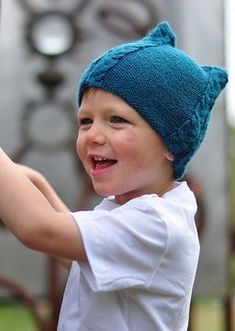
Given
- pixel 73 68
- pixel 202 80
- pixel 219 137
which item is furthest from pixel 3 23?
pixel 202 80

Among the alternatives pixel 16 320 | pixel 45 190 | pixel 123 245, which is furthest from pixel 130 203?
pixel 16 320

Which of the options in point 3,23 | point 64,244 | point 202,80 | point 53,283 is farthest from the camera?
point 3,23

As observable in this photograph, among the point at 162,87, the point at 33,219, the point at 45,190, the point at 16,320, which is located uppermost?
the point at 162,87

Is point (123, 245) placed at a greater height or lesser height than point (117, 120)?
lesser

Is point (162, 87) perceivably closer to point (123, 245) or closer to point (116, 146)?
point (116, 146)

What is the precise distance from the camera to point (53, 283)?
2.43m

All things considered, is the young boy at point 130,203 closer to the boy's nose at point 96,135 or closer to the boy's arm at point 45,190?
the boy's nose at point 96,135

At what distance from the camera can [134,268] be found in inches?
39.8

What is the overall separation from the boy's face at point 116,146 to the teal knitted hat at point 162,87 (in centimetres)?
1

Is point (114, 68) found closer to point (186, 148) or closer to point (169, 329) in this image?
point (186, 148)

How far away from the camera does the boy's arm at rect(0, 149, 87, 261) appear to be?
969mm

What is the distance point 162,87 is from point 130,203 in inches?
6.4

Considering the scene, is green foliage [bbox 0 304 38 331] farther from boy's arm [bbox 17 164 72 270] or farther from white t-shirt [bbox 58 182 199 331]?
white t-shirt [bbox 58 182 199 331]

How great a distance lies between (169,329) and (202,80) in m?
0.35
